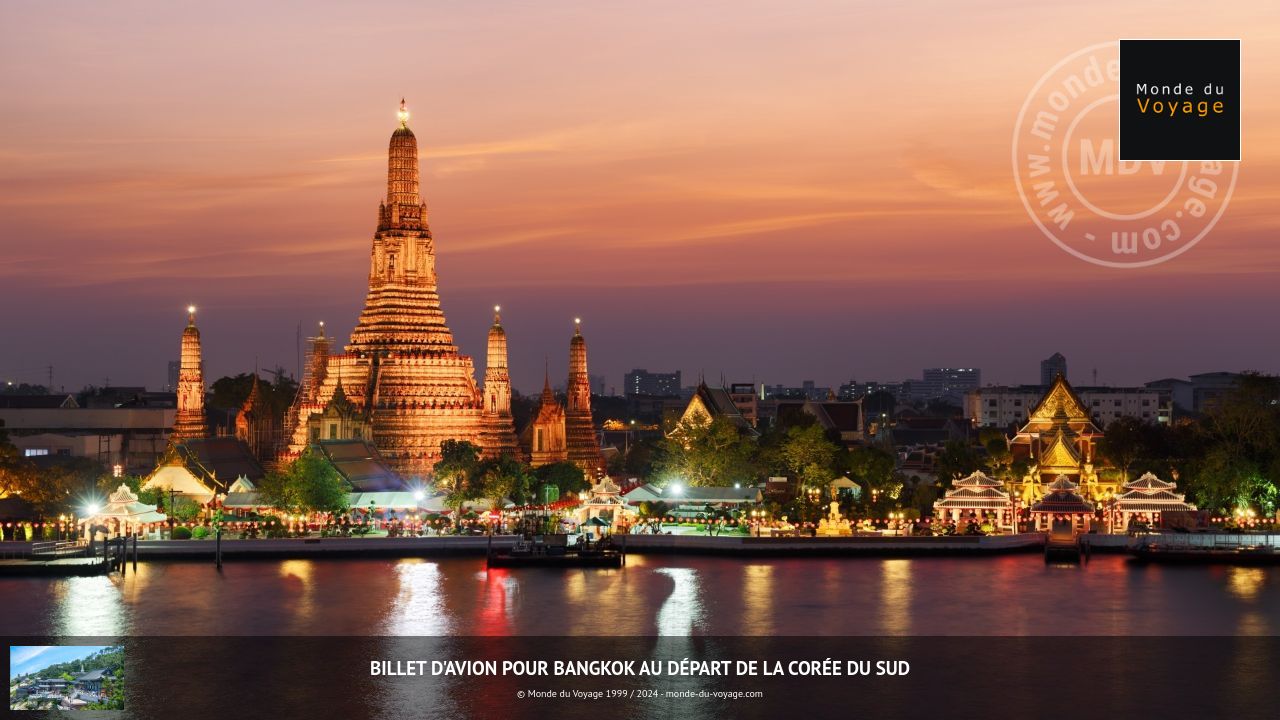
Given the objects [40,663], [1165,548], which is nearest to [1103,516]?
[1165,548]

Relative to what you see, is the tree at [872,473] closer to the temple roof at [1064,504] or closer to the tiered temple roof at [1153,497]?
the temple roof at [1064,504]

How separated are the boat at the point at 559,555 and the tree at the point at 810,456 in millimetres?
13640

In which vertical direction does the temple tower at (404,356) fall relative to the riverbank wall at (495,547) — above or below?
above

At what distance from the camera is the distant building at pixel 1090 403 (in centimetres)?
17600

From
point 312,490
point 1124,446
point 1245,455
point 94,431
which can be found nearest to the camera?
point 1245,455

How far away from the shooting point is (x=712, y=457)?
80.9m

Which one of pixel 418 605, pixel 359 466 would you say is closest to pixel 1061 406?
pixel 359 466

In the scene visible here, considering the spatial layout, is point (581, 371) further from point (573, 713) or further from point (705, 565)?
point (573, 713)

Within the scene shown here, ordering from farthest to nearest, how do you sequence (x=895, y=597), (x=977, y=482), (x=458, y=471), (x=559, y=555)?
(x=458, y=471) → (x=977, y=482) → (x=559, y=555) → (x=895, y=597)

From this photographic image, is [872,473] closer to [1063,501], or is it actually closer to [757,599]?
[1063,501]

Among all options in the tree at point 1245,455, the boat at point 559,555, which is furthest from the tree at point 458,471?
the tree at point 1245,455

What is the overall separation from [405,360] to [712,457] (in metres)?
15.8

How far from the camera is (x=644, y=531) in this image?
243 ft

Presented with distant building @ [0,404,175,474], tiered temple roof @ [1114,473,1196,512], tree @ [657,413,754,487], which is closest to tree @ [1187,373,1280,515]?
A: tiered temple roof @ [1114,473,1196,512]
